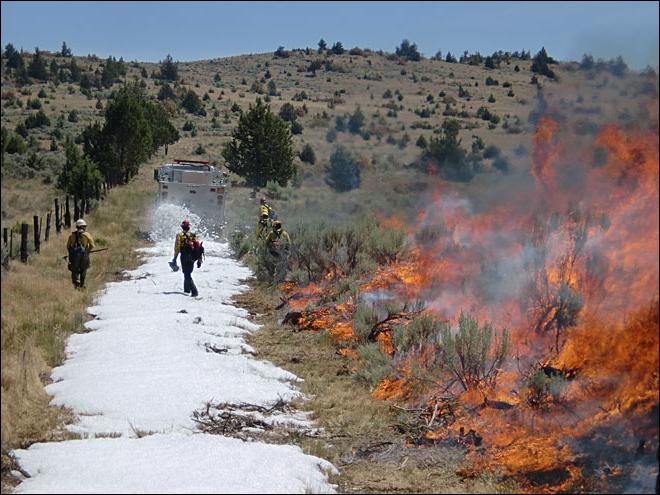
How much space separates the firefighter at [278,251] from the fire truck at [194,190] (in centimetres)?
783

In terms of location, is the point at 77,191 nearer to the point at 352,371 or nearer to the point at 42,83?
the point at 352,371

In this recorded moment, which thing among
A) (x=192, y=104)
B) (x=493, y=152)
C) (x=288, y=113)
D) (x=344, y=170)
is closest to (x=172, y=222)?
(x=344, y=170)

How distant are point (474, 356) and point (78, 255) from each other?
9799 millimetres

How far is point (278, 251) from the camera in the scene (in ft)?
60.8

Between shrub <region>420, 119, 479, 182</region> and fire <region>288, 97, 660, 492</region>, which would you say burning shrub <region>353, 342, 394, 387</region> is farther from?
shrub <region>420, 119, 479, 182</region>

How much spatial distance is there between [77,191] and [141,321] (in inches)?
904

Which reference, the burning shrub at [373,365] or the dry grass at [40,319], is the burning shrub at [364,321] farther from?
the dry grass at [40,319]

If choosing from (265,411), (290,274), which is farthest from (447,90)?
(265,411)

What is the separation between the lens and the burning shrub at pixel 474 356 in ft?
30.4

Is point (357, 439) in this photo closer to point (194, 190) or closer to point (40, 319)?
point (40, 319)

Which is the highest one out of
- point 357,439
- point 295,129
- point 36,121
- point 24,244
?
point 295,129

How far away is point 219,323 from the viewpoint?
44.6ft

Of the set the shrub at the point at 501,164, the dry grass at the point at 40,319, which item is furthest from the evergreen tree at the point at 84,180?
the shrub at the point at 501,164

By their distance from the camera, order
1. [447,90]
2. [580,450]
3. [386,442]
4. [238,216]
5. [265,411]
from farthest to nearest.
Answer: [447,90]
[238,216]
[265,411]
[386,442]
[580,450]
